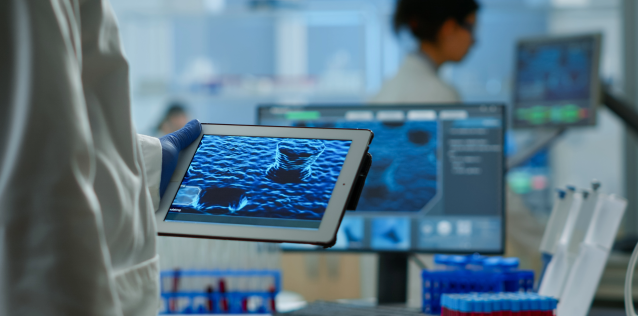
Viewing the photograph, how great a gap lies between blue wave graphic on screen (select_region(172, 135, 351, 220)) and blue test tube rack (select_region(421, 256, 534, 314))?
0.33 metres

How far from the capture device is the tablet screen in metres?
0.72

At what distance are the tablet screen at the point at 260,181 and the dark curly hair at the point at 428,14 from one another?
105cm

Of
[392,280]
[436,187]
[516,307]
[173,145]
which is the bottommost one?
[392,280]

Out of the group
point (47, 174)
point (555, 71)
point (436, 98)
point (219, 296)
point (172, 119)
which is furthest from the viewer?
point (172, 119)

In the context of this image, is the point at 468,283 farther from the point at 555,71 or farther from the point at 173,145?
the point at 555,71

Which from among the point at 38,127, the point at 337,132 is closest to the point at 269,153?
the point at 337,132

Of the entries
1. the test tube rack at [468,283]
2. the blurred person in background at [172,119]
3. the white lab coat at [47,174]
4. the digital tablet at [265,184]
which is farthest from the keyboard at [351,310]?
the blurred person in background at [172,119]

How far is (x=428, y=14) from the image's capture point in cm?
169

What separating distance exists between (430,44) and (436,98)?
0.66ft

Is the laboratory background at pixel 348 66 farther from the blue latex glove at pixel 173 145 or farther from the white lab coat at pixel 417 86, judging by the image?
the blue latex glove at pixel 173 145

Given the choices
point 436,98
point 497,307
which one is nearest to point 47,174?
point 497,307

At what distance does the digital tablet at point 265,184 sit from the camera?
2.32 ft

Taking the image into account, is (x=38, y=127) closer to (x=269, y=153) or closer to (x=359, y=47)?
(x=269, y=153)

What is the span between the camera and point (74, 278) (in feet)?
1.51
